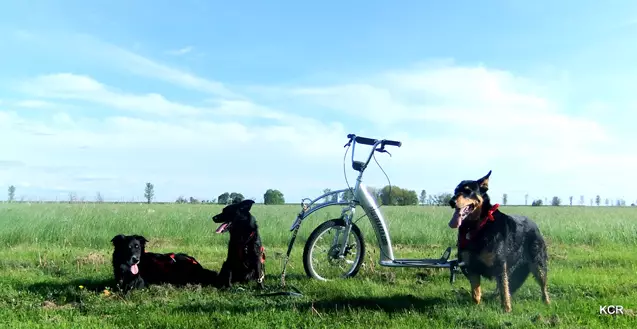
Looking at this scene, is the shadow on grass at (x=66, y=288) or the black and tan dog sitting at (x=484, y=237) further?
the shadow on grass at (x=66, y=288)

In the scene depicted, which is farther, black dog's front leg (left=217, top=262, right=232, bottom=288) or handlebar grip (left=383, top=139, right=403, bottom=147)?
handlebar grip (left=383, top=139, right=403, bottom=147)

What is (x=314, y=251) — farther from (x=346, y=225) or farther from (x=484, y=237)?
(x=484, y=237)

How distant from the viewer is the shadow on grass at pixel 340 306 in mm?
5367

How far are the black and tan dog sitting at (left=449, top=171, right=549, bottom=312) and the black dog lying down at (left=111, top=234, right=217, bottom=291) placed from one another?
3.44m

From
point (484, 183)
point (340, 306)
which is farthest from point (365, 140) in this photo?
point (340, 306)

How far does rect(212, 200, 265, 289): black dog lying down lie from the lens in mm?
6566

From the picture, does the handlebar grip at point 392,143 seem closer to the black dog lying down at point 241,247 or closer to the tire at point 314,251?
the tire at point 314,251

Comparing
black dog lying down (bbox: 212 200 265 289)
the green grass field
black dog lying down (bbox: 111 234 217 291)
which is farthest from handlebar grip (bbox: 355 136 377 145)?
black dog lying down (bbox: 111 234 217 291)

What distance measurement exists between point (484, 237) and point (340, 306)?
1.72 meters

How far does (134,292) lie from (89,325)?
135 centimetres

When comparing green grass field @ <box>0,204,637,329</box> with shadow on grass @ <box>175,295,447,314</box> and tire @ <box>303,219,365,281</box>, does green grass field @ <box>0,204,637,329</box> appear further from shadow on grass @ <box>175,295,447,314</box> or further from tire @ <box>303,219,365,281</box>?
tire @ <box>303,219,365,281</box>

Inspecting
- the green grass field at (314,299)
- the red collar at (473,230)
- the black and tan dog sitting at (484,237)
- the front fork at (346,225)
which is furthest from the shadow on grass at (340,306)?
the front fork at (346,225)

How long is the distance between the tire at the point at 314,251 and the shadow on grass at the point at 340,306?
1.19 meters

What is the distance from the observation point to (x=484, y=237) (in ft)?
17.2
